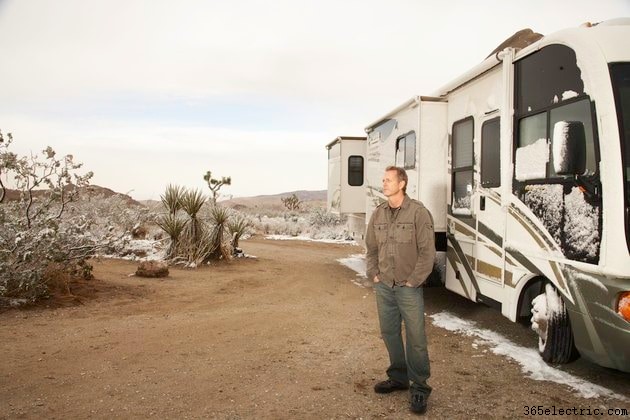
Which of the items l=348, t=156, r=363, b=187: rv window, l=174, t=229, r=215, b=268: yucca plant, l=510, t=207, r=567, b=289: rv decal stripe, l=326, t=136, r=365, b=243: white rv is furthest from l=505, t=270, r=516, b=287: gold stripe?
l=174, t=229, r=215, b=268: yucca plant

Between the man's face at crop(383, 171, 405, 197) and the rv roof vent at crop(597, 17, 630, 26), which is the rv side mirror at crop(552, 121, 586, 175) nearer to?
the rv roof vent at crop(597, 17, 630, 26)

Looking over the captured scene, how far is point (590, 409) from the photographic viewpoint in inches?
154

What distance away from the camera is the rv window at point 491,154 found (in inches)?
217

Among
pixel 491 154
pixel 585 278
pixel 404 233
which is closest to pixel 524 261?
pixel 585 278

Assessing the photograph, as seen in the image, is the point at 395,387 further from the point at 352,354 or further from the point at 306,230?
the point at 306,230

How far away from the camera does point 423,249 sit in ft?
12.5

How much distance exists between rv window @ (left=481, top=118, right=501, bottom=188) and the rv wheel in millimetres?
1370

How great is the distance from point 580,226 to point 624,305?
2.31 feet

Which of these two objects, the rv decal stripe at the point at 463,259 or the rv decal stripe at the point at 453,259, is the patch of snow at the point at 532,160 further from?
the rv decal stripe at the point at 453,259

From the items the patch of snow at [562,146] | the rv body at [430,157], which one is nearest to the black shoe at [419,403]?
the patch of snow at [562,146]

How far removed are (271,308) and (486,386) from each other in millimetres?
3665

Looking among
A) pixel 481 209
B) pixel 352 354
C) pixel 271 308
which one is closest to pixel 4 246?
pixel 271 308

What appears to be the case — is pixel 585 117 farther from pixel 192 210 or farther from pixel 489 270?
pixel 192 210

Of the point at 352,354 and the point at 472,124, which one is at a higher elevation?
the point at 472,124
